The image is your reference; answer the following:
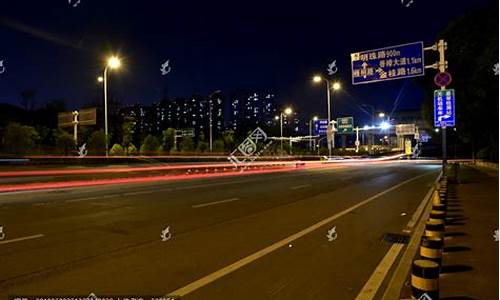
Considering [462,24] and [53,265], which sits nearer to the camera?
[53,265]

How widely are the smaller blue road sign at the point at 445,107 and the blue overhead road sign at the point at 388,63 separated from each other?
222 centimetres

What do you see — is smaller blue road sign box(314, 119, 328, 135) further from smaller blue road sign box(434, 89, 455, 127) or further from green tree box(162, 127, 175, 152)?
smaller blue road sign box(434, 89, 455, 127)

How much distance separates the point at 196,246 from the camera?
8602 mm

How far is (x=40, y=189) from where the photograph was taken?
19766 millimetres

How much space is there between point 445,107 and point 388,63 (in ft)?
13.0

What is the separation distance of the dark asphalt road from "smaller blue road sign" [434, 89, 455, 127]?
17.9ft

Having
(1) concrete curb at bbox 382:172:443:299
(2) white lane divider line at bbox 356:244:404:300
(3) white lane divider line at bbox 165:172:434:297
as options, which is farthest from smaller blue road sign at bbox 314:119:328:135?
(2) white lane divider line at bbox 356:244:404:300

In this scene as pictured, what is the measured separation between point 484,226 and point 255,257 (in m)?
6.28

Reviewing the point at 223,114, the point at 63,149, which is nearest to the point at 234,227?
the point at 63,149

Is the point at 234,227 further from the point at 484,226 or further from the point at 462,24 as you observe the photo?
the point at 462,24

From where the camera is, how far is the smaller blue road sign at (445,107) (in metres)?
19.6

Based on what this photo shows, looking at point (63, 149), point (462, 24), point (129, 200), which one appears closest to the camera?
point (129, 200)

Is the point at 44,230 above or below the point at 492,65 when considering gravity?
below

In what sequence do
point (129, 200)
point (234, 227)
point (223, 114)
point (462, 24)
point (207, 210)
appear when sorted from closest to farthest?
point (234, 227) → point (207, 210) → point (129, 200) → point (462, 24) → point (223, 114)
